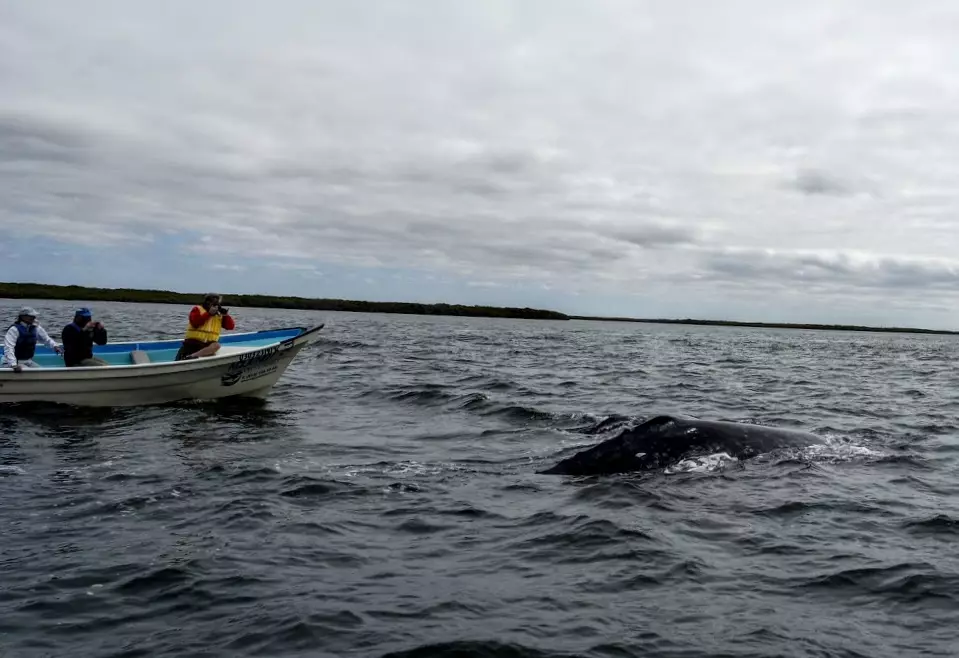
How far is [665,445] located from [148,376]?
13.5 meters

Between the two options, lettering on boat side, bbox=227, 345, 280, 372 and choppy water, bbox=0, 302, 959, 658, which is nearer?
choppy water, bbox=0, 302, 959, 658

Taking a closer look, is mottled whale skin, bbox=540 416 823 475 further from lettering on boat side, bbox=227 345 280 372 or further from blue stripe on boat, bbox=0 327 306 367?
blue stripe on boat, bbox=0 327 306 367

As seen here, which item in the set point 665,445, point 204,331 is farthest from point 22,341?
point 665,445

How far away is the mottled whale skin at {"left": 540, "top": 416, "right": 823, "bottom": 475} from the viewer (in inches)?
513

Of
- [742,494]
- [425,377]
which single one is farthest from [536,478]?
[425,377]

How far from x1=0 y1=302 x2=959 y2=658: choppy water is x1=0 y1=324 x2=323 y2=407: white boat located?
944mm

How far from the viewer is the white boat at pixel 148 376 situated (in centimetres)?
1911

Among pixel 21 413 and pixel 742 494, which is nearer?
pixel 742 494

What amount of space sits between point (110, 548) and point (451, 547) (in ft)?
12.7

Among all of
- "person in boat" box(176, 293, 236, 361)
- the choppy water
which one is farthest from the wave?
"person in boat" box(176, 293, 236, 361)

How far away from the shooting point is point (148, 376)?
20031mm

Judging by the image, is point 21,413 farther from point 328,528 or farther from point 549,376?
point 549,376

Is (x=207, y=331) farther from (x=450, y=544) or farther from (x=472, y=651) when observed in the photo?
(x=472, y=651)

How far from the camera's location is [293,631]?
6.69 metres
